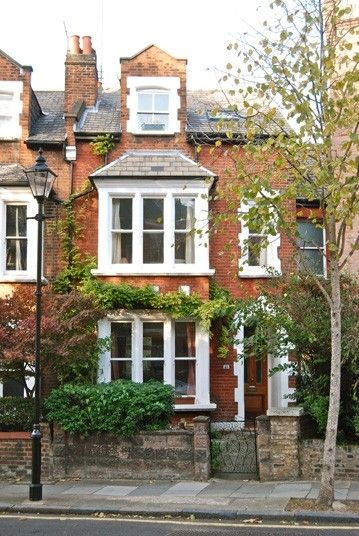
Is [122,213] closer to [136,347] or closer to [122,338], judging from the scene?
[122,338]

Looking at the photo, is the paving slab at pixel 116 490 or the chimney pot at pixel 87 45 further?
the chimney pot at pixel 87 45

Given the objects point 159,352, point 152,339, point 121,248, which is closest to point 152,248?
point 121,248

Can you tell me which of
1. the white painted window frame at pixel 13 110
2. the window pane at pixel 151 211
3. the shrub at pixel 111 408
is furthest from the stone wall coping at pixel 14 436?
the white painted window frame at pixel 13 110

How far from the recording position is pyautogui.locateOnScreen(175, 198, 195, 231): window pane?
2000cm

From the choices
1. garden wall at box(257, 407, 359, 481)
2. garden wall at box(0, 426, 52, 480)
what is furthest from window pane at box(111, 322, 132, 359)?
garden wall at box(257, 407, 359, 481)

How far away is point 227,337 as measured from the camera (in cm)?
1955

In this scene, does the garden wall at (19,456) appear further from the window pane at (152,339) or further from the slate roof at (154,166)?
the slate roof at (154,166)

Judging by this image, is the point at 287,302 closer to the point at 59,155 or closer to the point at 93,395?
the point at 93,395

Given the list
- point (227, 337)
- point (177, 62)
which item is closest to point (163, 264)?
point (227, 337)

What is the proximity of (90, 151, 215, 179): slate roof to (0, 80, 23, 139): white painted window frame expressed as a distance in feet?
9.84

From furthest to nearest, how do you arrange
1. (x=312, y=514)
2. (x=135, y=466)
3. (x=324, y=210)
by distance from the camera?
(x=135, y=466), (x=324, y=210), (x=312, y=514)

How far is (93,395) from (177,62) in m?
10.6

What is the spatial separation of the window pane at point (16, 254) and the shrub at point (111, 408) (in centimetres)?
575

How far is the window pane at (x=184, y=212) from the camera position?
65.6ft
